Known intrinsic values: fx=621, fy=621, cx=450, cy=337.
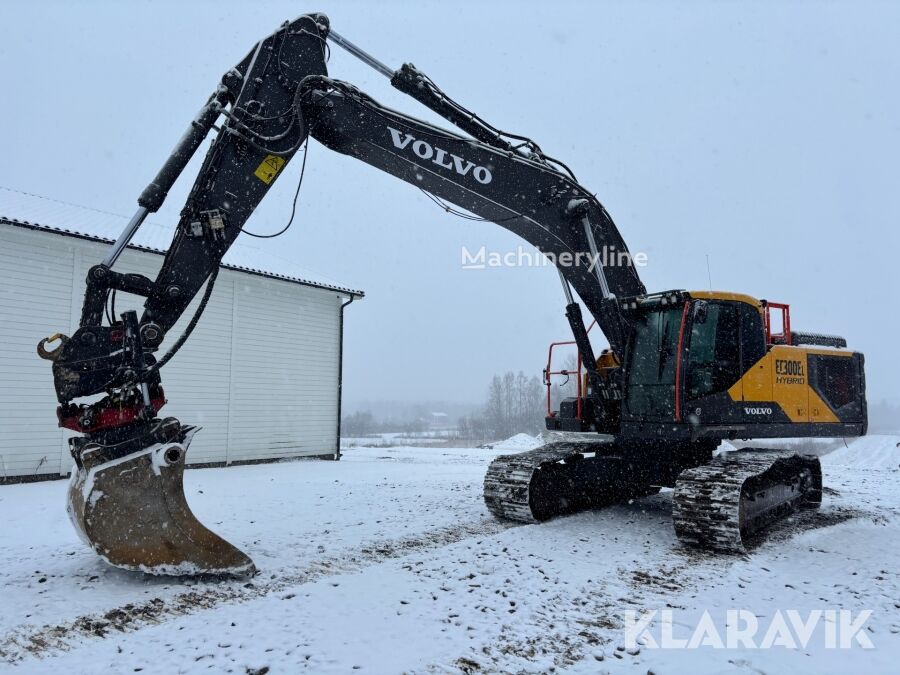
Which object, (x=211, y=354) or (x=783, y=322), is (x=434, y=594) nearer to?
(x=783, y=322)

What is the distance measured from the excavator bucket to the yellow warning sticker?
2.25 metres

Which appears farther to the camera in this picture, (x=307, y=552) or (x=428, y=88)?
(x=428, y=88)

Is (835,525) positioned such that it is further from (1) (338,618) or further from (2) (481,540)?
(1) (338,618)

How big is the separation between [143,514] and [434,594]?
2.21 m

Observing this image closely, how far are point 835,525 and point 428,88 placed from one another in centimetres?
686

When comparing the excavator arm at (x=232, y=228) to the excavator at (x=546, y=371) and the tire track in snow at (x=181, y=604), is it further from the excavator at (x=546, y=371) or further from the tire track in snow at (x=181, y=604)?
the tire track in snow at (x=181, y=604)

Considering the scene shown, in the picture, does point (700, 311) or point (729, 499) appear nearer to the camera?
point (729, 499)


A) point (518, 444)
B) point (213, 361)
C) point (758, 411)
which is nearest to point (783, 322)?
point (758, 411)

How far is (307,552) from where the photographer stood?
569cm

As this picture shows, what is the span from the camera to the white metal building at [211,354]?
394 inches

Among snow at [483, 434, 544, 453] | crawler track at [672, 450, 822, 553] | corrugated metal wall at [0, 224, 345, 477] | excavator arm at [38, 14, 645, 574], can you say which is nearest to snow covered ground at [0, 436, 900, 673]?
crawler track at [672, 450, 822, 553]

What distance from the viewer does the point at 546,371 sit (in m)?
8.02

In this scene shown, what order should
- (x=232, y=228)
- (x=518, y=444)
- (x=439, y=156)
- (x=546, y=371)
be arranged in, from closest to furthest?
(x=232, y=228) → (x=439, y=156) → (x=546, y=371) → (x=518, y=444)

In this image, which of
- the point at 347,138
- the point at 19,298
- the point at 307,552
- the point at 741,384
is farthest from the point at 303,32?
the point at 19,298
